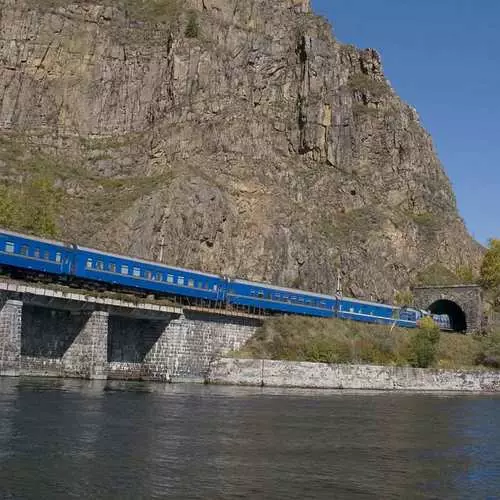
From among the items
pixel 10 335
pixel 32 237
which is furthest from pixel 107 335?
pixel 10 335

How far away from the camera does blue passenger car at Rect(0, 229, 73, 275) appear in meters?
42.6

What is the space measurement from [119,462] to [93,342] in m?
29.1

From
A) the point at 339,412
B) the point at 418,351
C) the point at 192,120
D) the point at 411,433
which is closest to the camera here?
the point at 411,433

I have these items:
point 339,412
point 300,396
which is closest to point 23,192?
point 300,396

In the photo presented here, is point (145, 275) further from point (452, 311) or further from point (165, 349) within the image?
point (452, 311)

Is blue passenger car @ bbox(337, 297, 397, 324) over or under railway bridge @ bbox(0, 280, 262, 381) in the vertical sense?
over

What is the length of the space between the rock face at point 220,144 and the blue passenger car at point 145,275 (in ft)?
79.3

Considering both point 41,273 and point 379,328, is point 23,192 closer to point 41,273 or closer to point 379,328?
point 41,273

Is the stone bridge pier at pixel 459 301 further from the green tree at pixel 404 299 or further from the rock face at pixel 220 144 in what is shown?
the rock face at pixel 220 144

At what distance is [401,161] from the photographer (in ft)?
379

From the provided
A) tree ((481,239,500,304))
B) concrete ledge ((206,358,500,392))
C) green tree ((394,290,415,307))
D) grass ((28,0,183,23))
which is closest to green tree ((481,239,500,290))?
tree ((481,239,500,304))

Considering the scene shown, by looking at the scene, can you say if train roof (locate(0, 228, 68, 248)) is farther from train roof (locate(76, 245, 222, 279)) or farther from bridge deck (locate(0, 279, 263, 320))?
bridge deck (locate(0, 279, 263, 320))

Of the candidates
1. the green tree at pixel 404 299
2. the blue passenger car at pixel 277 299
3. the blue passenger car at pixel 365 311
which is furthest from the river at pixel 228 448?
the green tree at pixel 404 299

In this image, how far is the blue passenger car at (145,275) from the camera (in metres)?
47.4
